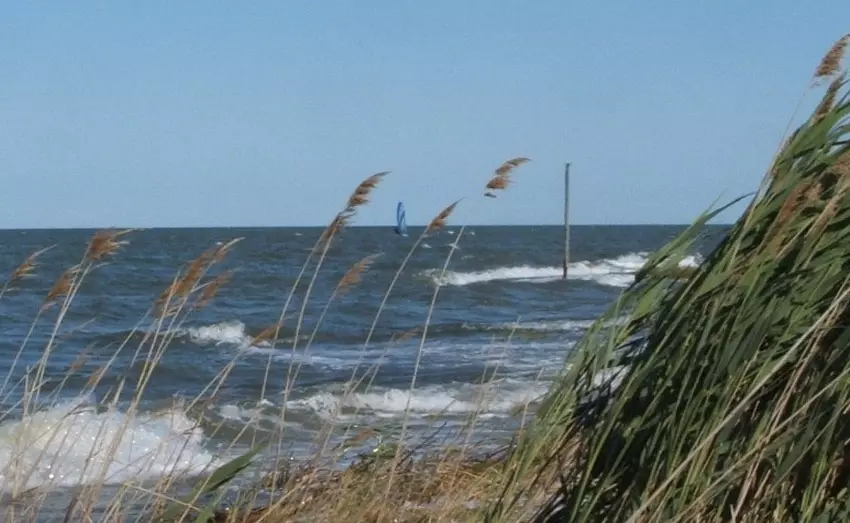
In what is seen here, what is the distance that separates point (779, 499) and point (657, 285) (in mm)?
577

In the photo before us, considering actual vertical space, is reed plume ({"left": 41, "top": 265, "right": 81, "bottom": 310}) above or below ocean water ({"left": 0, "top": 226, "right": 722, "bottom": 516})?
above

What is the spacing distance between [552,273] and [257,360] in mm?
26122

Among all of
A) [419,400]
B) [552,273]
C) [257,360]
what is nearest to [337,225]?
[419,400]

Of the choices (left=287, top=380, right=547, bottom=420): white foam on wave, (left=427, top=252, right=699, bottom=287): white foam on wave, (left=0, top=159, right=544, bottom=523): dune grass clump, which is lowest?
(left=427, top=252, right=699, bottom=287): white foam on wave

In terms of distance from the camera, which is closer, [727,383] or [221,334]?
[727,383]

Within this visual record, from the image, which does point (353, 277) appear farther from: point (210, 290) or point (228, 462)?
point (228, 462)

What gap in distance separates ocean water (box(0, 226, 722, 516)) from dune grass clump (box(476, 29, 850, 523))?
256 mm

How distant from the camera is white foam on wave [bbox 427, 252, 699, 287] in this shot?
111 ft

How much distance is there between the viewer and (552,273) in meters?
38.7

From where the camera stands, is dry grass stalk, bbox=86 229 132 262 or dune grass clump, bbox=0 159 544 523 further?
dune grass clump, bbox=0 159 544 523

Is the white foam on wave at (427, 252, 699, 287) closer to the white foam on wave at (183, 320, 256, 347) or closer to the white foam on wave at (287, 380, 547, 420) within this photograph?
the white foam on wave at (183, 320, 256, 347)

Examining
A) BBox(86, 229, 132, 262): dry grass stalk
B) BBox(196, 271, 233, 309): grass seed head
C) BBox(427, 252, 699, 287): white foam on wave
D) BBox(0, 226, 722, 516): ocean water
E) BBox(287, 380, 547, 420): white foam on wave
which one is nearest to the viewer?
BBox(86, 229, 132, 262): dry grass stalk

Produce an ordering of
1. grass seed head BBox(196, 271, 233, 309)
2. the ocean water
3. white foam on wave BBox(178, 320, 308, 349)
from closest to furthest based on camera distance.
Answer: grass seed head BBox(196, 271, 233, 309)
the ocean water
white foam on wave BBox(178, 320, 308, 349)

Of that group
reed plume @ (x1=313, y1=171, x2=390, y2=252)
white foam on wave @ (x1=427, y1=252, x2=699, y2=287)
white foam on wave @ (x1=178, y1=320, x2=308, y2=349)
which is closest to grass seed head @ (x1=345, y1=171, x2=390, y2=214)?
reed plume @ (x1=313, y1=171, x2=390, y2=252)
